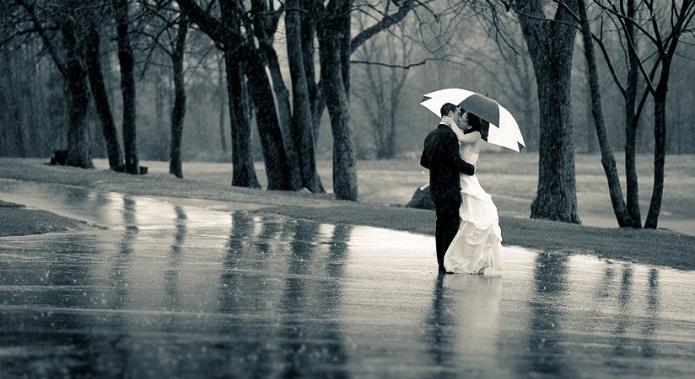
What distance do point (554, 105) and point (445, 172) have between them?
1330cm

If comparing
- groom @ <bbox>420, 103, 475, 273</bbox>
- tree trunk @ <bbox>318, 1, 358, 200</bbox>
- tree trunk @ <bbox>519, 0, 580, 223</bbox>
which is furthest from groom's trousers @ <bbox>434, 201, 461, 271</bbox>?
tree trunk @ <bbox>318, 1, 358, 200</bbox>

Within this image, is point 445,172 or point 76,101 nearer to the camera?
point 445,172

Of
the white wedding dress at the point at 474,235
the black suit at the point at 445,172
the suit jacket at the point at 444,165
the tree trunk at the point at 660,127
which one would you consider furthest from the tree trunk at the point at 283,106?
the suit jacket at the point at 444,165

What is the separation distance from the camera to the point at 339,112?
3241 centimetres

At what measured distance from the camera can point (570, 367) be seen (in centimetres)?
794

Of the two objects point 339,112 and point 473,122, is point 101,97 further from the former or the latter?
point 473,122

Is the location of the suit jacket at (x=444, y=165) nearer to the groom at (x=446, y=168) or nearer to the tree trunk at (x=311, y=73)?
the groom at (x=446, y=168)

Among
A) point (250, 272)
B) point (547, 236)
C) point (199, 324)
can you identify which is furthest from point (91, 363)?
point (547, 236)

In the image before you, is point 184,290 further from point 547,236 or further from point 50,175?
point 50,175

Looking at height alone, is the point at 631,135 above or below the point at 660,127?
below

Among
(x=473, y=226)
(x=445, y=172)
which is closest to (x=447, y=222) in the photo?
(x=473, y=226)

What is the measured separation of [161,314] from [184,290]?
1.81 metres

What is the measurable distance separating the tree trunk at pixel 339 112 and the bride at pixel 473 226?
18.2 metres

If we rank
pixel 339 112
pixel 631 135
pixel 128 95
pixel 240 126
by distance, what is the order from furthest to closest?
1. pixel 128 95
2. pixel 240 126
3. pixel 339 112
4. pixel 631 135
